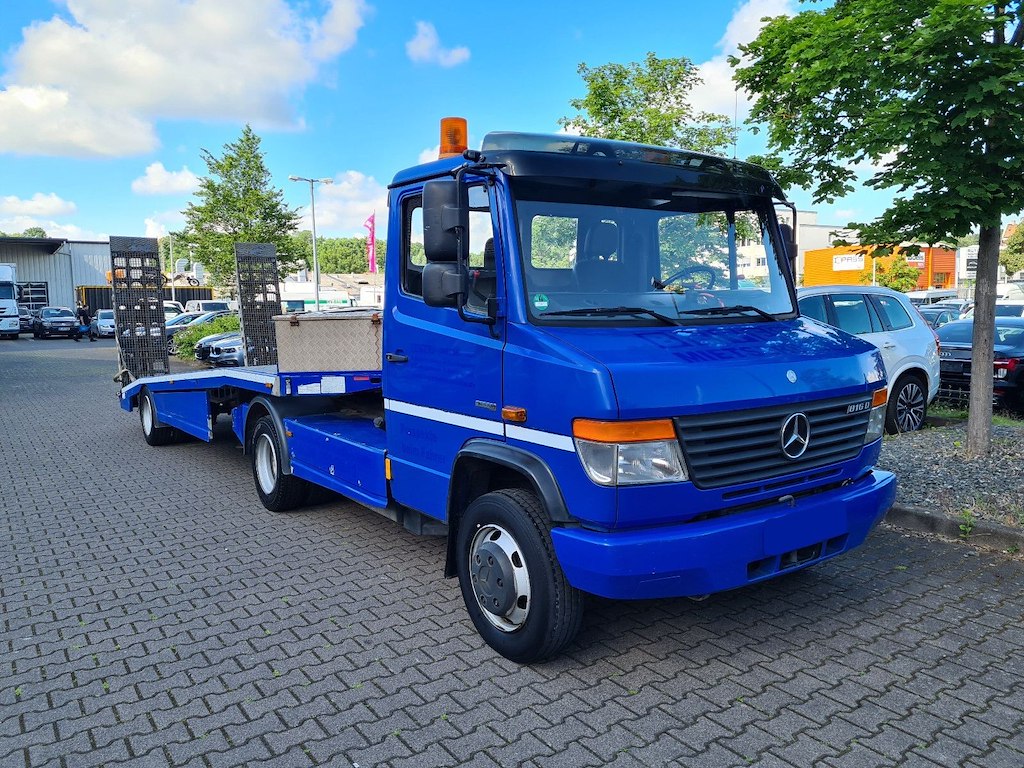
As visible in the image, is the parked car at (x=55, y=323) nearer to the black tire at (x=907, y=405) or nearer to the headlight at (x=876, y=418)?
the black tire at (x=907, y=405)

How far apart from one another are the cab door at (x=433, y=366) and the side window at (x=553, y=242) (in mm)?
189

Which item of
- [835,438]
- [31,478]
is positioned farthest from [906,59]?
[31,478]

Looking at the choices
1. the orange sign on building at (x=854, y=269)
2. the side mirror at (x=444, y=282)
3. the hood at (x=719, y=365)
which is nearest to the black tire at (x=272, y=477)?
the side mirror at (x=444, y=282)

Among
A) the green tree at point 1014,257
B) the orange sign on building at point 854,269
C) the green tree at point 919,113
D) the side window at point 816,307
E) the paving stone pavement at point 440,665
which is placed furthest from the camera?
the green tree at point 1014,257

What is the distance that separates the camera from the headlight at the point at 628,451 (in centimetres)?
334

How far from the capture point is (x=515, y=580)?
3844 millimetres

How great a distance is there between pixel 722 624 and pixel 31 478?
744 centimetres

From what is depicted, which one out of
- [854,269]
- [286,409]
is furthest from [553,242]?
[854,269]

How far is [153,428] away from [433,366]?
6881 millimetres

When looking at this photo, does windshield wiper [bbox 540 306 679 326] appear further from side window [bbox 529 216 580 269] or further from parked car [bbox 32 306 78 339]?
parked car [bbox 32 306 78 339]

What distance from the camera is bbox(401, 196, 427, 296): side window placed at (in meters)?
4.68

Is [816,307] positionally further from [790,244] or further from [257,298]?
[257,298]

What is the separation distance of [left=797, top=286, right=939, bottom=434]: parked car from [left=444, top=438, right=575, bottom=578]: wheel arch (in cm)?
599

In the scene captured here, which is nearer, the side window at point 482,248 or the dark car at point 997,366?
the side window at point 482,248
